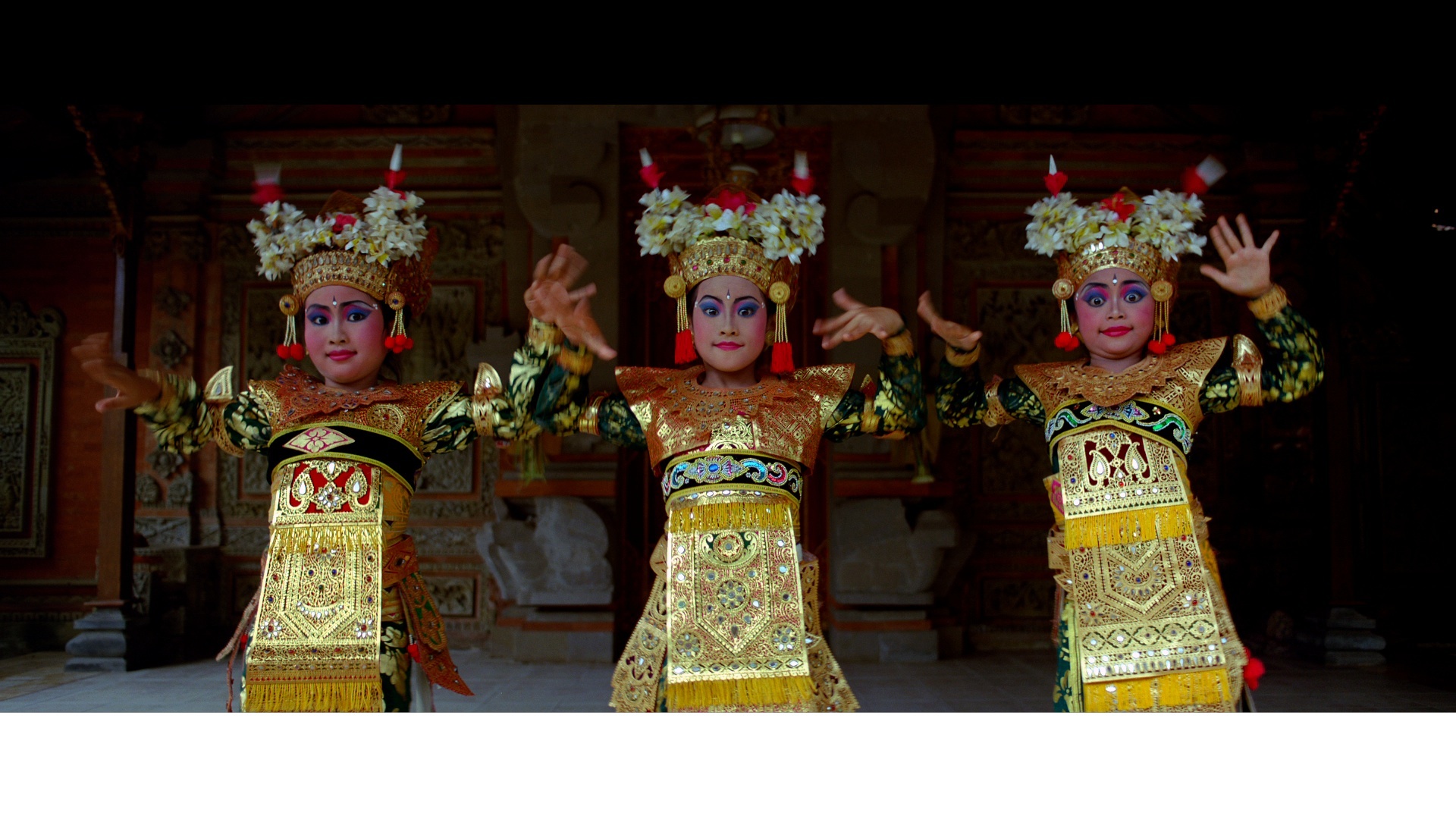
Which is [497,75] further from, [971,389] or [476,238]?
[476,238]

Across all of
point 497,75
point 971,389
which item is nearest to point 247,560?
point 497,75

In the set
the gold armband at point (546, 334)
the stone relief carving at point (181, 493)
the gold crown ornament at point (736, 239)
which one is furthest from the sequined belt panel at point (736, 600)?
the stone relief carving at point (181, 493)

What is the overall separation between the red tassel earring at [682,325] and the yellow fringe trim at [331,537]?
979mm

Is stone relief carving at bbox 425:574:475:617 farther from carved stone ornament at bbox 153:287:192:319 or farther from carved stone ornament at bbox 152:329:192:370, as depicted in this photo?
carved stone ornament at bbox 153:287:192:319

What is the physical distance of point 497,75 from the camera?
301 cm

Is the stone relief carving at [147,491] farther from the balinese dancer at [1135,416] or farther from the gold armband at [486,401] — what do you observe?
the balinese dancer at [1135,416]

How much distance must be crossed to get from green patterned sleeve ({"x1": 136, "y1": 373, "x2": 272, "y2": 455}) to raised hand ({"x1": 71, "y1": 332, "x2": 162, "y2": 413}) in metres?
0.05

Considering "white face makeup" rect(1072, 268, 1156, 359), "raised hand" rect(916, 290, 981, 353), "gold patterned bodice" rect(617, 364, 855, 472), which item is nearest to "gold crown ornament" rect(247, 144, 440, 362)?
"gold patterned bodice" rect(617, 364, 855, 472)

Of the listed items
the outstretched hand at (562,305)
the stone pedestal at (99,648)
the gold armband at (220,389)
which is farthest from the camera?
the stone pedestal at (99,648)

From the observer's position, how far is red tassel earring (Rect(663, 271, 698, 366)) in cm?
295

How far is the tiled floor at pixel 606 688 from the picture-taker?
13.6ft

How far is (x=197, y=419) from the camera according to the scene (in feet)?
10.1

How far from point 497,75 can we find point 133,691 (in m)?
3.24

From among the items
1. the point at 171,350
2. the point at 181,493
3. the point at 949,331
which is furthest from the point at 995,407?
the point at 171,350
